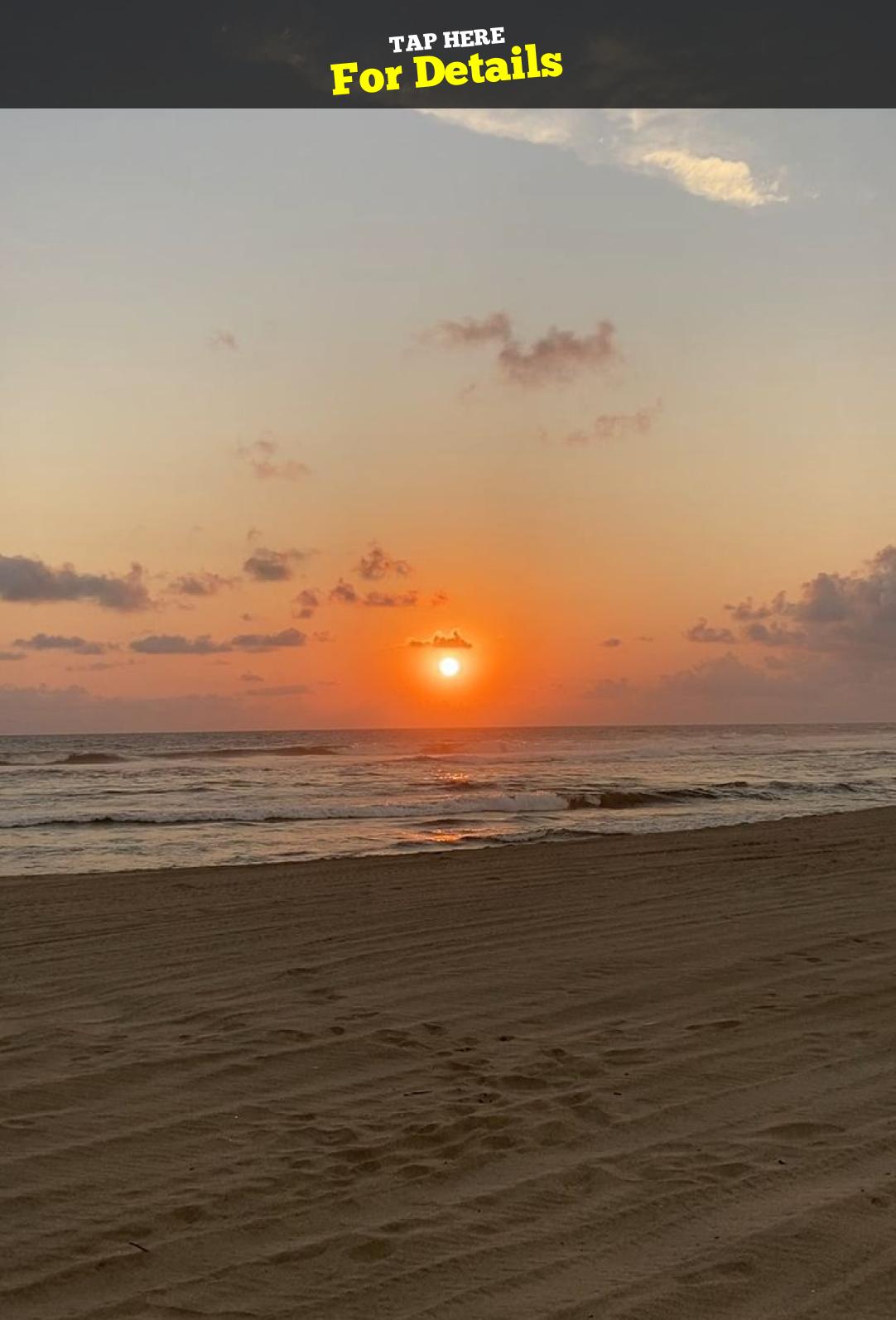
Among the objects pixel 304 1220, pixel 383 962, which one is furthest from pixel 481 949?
pixel 304 1220

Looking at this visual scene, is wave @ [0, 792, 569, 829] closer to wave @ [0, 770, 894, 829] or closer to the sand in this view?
wave @ [0, 770, 894, 829]

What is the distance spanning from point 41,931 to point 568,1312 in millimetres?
6844

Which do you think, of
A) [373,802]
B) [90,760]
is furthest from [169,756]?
[373,802]

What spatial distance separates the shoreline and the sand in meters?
3.60

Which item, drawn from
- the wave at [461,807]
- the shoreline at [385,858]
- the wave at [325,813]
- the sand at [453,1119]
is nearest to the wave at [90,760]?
the wave at [461,807]

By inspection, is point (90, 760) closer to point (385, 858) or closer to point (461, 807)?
point (461, 807)

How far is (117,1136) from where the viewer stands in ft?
14.4

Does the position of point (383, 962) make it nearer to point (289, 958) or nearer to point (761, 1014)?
point (289, 958)

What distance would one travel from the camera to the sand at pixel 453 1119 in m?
3.28

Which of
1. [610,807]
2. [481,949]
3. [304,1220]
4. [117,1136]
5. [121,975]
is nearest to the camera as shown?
[304,1220]

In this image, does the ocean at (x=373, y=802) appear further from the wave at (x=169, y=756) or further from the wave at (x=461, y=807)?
the wave at (x=169, y=756)

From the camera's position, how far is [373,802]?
25.2 m

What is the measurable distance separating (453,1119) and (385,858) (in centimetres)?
947

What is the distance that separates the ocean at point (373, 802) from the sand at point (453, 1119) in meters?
7.43
